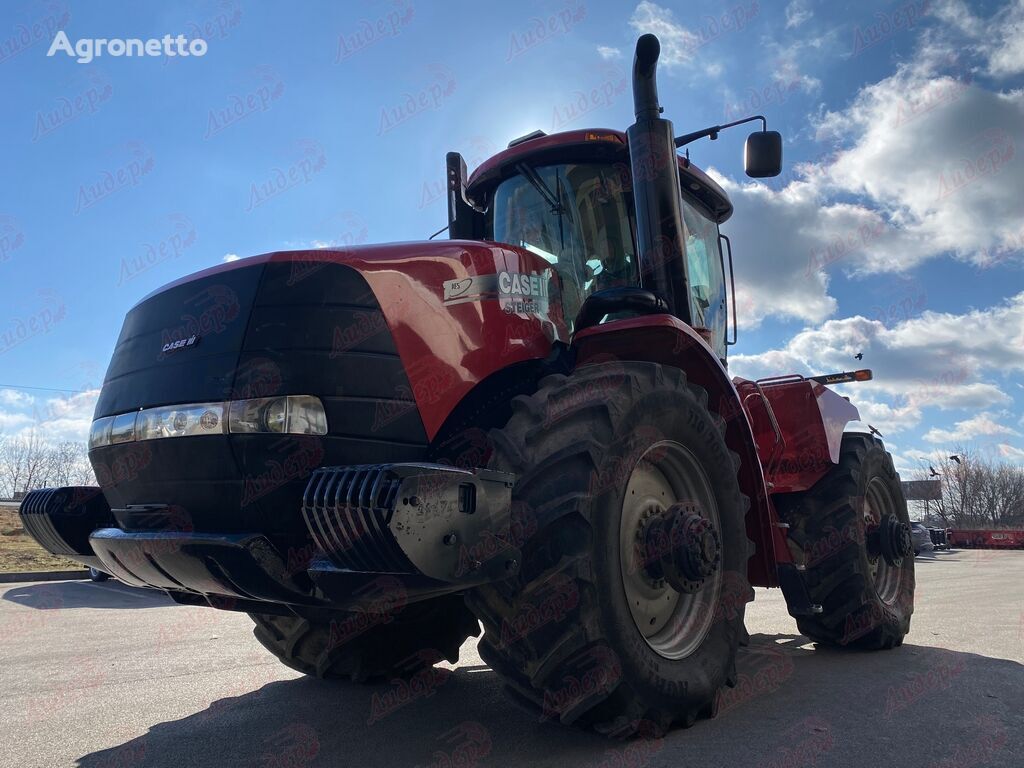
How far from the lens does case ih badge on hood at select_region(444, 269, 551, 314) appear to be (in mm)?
2898

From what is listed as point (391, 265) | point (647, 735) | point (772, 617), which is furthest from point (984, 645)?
point (391, 265)

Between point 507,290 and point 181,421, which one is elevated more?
point 507,290

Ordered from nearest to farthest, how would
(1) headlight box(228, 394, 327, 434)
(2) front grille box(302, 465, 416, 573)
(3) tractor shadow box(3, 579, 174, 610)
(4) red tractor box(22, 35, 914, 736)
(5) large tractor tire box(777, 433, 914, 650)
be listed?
(2) front grille box(302, 465, 416, 573) → (4) red tractor box(22, 35, 914, 736) → (1) headlight box(228, 394, 327, 434) → (5) large tractor tire box(777, 433, 914, 650) → (3) tractor shadow box(3, 579, 174, 610)

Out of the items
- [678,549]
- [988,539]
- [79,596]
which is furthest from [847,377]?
[988,539]

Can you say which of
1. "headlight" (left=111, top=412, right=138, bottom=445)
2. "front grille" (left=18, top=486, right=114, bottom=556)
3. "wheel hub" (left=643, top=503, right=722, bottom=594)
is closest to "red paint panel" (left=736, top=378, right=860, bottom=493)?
"wheel hub" (left=643, top=503, right=722, bottom=594)

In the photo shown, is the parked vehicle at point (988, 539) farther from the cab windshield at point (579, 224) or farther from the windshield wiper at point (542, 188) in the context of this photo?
the windshield wiper at point (542, 188)

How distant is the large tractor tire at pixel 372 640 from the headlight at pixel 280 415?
1.41 metres

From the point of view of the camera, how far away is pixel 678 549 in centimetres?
295

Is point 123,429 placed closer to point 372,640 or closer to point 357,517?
point 357,517

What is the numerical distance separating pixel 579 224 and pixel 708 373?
3.40ft

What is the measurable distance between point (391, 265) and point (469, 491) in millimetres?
928

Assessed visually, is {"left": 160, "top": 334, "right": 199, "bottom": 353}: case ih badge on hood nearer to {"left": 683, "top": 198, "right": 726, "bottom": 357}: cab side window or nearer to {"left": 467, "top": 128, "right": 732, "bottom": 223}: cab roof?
{"left": 467, "top": 128, "right": 732, "bottom": 223}: cab roof

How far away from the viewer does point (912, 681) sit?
380 centimetres

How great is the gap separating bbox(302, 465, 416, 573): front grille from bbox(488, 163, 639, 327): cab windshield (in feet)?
6.59
